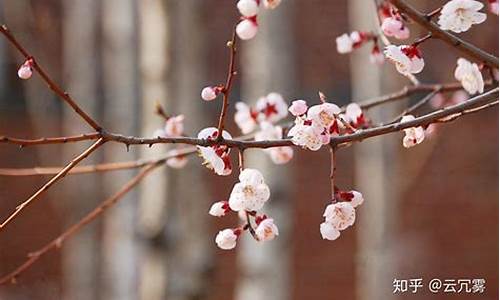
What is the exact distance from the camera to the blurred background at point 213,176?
2693 mm

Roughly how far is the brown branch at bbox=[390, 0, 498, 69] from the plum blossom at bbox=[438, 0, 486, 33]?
52mm

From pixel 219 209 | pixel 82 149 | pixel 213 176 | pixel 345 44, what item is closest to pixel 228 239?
pixel 219 209

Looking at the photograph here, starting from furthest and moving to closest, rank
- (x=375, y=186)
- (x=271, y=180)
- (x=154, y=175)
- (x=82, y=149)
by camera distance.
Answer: (x=82, y=149) < (x=375, y=186) < (x=271, y=180) < (x=154, y=175)

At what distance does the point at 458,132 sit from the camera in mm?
4934

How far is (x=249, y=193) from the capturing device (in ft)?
2.98

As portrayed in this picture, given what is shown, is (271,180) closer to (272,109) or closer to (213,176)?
(272,109)

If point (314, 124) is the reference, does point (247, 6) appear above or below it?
above

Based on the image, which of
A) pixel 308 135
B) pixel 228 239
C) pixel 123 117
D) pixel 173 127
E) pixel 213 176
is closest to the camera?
pixel 308 135

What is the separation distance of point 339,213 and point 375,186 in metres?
2.53

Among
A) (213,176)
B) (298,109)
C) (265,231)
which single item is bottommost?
(265,231)

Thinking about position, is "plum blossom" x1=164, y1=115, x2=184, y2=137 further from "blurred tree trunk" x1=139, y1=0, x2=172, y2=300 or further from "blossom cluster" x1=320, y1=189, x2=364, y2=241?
"blurred tree trunk" x1=139, y1=0, x2=172, y2=300

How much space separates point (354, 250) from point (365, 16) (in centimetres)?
183

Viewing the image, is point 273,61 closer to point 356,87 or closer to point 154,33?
point 154,33

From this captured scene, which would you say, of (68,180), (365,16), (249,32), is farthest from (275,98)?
(68,180)
